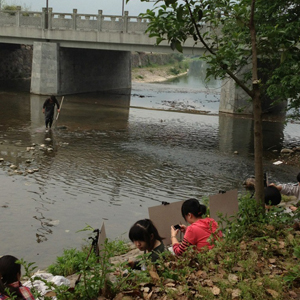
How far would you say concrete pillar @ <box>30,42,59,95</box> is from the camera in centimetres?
3106

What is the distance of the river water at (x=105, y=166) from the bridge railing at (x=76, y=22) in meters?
5.96

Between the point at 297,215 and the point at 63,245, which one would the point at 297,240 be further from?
the point at 63,245

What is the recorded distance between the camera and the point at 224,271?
4.93 meters

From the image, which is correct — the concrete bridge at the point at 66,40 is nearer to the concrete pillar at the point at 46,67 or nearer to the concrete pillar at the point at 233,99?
the concrete pillar at the point at 46,67

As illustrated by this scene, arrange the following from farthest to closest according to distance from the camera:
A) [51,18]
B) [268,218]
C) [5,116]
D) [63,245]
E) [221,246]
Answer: [51,18], [5,116], [63,245], [268,218], [221,246]

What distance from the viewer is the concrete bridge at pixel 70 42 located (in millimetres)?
28469

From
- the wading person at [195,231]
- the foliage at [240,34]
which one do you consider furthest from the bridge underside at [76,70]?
the wading person at [195,231]

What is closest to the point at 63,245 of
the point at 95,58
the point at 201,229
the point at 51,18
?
the point at 201,229

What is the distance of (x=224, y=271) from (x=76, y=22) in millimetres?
27705

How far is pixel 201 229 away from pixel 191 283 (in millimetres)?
883

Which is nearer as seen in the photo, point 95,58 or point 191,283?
point 191,283

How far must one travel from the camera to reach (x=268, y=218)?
6145 mm

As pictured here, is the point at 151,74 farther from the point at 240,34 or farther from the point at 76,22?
the point at 240,34

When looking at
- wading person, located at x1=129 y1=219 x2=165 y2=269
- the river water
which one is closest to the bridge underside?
the river water
